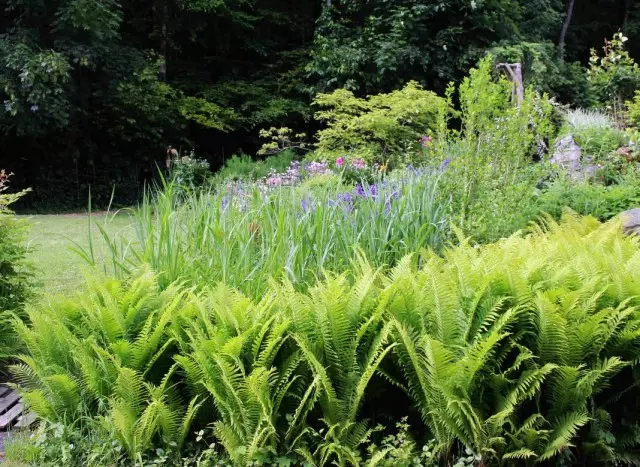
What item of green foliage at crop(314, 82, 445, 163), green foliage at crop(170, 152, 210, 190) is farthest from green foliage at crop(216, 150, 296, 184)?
green foliage at crop(314, 82, 445, 163)

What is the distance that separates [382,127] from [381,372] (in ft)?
25.3

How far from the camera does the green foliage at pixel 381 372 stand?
2277 millimetres

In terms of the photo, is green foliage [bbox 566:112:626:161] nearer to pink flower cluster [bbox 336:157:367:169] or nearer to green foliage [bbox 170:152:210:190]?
pink flower cluster [bbox 336:157:367:169]

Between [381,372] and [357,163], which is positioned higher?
[357,163]

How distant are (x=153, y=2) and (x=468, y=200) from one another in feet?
48.5

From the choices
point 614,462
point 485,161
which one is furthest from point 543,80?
point 614,462

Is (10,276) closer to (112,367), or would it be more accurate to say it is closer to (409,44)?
(112,367)

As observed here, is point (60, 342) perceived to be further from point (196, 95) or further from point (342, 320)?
point (196, 95)

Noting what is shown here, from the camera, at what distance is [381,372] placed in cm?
241

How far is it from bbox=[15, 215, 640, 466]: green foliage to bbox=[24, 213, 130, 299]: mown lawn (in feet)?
2.57

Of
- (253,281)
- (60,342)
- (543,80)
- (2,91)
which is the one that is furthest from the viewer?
(543,80)

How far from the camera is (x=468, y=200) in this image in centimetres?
435

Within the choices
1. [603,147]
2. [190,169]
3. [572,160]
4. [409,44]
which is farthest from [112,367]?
[409,44]

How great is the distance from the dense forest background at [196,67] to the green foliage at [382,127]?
4.50 metres
